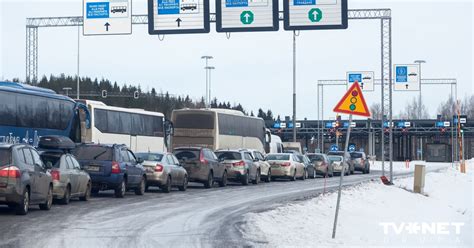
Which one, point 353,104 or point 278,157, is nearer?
point 353,104

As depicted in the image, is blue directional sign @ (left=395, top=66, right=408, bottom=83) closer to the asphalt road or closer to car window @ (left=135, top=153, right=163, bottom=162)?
car window @ (left=135, top=153, right=163, bottom=162)

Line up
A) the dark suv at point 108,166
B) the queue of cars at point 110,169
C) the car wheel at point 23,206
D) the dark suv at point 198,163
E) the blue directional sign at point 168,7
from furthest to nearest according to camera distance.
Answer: the dark suv at point 198,163 → the blue directional sign at point 168,7 → the dark suv at point 108,166 → the queue of cars at point 110,169 → the car wheel at point 23,206

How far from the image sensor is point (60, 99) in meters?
31.6

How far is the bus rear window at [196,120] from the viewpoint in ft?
148

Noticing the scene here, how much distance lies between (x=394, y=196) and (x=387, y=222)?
965 cm

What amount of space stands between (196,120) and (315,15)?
15.0 metres

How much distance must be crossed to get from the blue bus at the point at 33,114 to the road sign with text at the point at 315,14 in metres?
9.11

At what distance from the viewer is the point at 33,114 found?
28906 millimetres

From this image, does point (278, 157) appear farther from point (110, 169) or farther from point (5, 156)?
point (5, 156)

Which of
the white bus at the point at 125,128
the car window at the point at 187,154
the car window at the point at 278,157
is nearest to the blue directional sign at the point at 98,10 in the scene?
the white bus at the point at 125,128

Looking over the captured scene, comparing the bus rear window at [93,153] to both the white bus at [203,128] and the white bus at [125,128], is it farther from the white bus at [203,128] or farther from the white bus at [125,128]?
the white bus at [203,128]

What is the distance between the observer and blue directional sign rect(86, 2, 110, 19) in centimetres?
3369

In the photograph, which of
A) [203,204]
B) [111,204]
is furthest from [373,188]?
[111,204]

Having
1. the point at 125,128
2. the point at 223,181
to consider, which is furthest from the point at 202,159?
the point at 125,128
